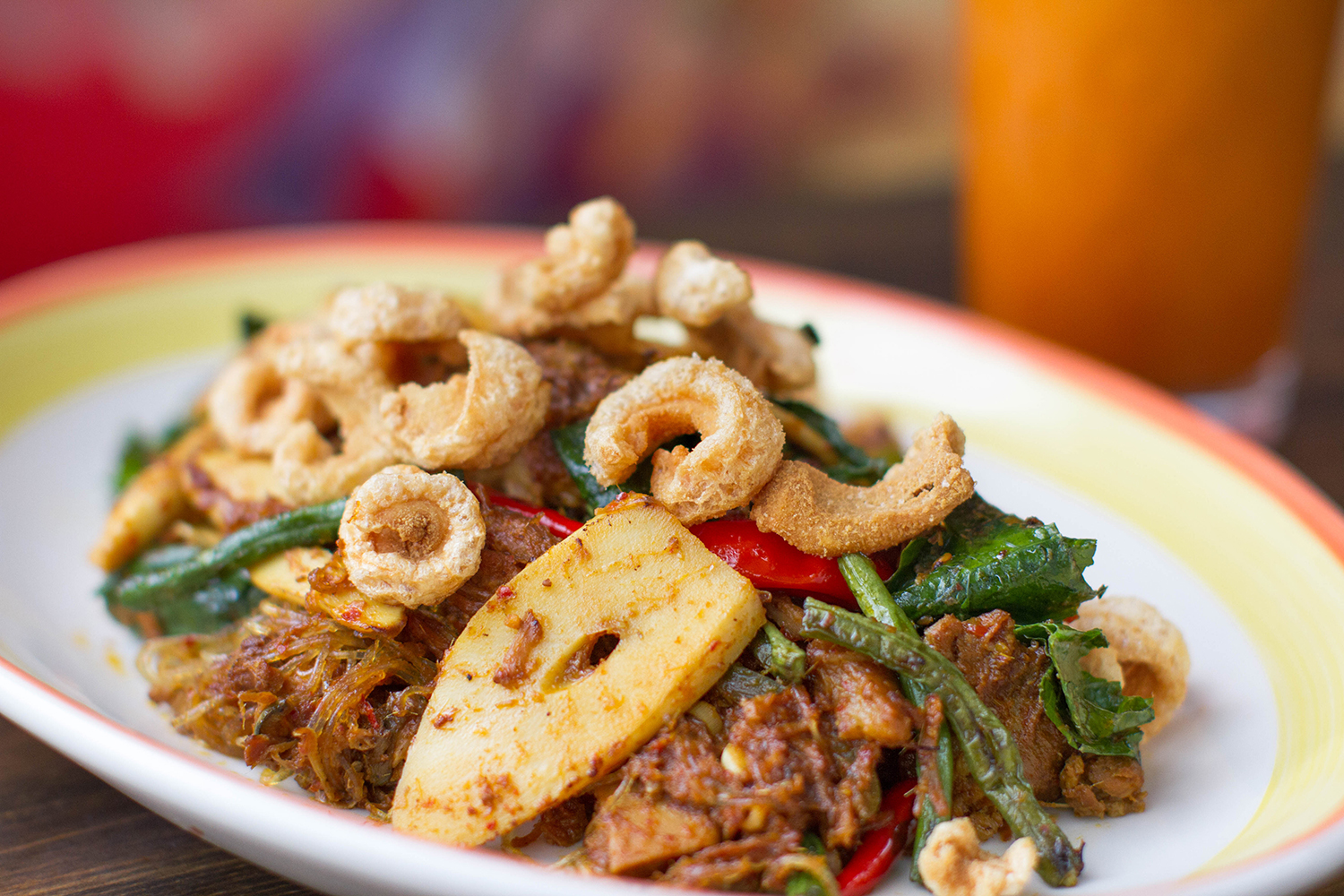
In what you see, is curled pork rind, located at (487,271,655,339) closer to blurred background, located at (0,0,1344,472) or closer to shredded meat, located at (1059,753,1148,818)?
shredded meat, located at (1059,753,1148,818)

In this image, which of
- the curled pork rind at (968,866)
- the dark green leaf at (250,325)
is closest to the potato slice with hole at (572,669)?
the curled pork rind at (968,866)

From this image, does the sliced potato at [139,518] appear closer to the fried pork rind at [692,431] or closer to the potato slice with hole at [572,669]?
the potato slice with hole at [572,669]

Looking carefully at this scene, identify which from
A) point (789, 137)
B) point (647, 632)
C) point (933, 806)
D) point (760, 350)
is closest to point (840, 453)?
point (760, 350)

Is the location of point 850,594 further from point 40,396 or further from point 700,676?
point 40,396

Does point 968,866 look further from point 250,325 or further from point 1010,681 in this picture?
point 250,325

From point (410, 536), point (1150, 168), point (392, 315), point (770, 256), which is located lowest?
point (770, 256)

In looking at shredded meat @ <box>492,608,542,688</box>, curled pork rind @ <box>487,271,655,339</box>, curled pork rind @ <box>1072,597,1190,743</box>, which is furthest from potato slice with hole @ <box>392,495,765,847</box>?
curled pork rind @ <box>1072,597,1190,743</box>
